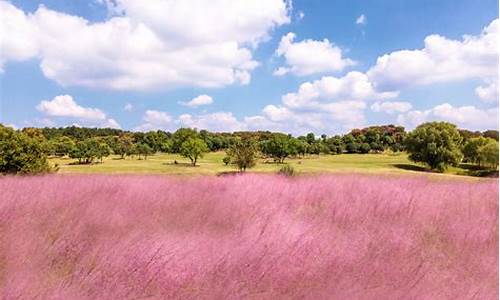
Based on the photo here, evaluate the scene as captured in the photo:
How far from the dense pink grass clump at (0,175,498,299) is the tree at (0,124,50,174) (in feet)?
67.3

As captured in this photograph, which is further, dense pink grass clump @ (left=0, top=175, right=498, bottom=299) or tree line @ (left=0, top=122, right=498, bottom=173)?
tree line @ (left=0, top=122, right=498, bottom=173)

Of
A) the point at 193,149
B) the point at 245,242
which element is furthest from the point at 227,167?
the point at 245,242

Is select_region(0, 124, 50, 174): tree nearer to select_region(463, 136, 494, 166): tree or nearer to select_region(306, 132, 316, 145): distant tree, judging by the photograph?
select_region(463, 136, 494, 166): tree

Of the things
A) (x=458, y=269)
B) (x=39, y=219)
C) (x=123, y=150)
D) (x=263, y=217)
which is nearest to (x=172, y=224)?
(x=263, y=217)

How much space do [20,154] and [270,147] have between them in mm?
58913

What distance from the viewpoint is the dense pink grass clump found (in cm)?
226

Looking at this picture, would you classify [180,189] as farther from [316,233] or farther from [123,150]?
[123,150]

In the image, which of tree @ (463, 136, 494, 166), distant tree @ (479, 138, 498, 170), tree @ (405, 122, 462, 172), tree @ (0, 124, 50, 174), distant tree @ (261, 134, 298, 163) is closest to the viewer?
tree @ (0, 124, 50, 174)

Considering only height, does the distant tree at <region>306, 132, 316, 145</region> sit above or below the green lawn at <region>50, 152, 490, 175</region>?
above

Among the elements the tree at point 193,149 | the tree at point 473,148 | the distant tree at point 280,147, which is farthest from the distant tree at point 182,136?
the tree at point 473,148

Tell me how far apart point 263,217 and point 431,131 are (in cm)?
6895

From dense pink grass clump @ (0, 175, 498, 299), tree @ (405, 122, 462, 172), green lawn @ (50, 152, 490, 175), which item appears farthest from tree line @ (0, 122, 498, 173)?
dense pink grass clump @ (0, 175, 498, 299)

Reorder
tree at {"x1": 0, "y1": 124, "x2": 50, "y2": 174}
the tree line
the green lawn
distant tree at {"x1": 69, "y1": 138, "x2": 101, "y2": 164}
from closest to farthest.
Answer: tree at {"x1": 0, "y1": 124, "x2": 50, "y2": 174}
the tree line
the green lawn
distant tree at {"x1": 69, "y1": 138, "x2": 101, "y2": 164}

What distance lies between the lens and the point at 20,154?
73.4ft
